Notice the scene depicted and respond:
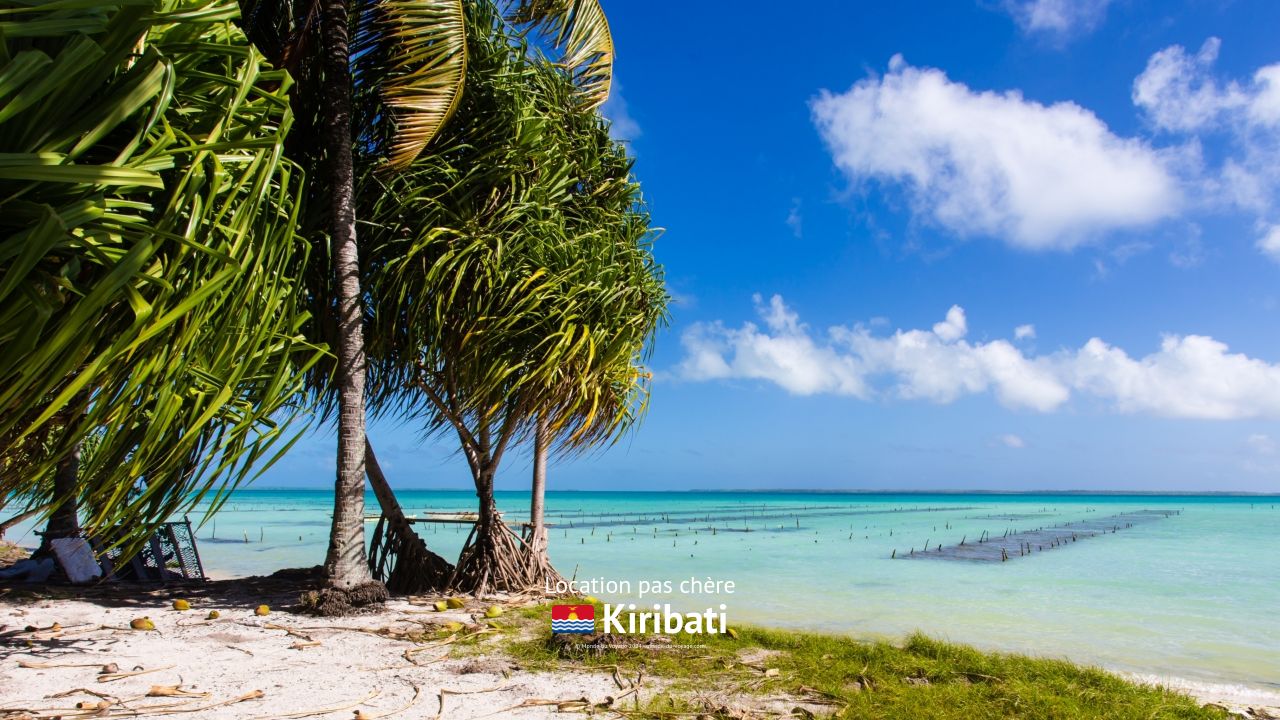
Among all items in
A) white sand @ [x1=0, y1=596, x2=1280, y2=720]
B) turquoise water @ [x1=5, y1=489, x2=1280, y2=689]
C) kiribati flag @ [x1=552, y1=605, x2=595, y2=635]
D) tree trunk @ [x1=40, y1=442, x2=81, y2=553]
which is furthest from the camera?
turquoise water @ [x1=5, y1=489, x2=1280, y2=689]

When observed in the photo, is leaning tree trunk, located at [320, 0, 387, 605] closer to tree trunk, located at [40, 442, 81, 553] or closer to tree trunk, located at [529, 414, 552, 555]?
tree trunk, located at [529, 414, 552, 555]

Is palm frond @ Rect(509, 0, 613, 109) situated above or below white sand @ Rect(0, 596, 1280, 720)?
above

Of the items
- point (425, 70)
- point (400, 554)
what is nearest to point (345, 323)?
point (425, 70)

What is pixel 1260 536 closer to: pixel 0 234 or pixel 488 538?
pixel 488 538

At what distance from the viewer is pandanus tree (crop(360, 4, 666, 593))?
5.57m

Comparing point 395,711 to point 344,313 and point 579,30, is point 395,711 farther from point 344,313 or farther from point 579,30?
point 579,30

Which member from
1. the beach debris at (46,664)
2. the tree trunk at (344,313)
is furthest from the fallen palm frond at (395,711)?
the tree trunk at (344,313)

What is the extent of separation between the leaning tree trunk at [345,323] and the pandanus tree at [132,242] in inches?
109

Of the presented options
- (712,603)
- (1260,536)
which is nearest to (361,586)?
(712,603)

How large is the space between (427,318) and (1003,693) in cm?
440

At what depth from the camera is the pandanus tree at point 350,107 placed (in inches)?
205

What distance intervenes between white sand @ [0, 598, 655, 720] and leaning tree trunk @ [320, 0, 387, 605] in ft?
1.54

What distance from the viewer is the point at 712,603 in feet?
30.7

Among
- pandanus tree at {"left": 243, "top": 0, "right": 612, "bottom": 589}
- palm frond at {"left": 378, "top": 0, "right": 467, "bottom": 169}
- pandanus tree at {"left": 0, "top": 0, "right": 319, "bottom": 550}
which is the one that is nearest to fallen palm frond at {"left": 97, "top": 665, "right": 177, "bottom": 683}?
pandanus tree at {"left": 243, "top": 0, "right": 612, "bottom": 589}
